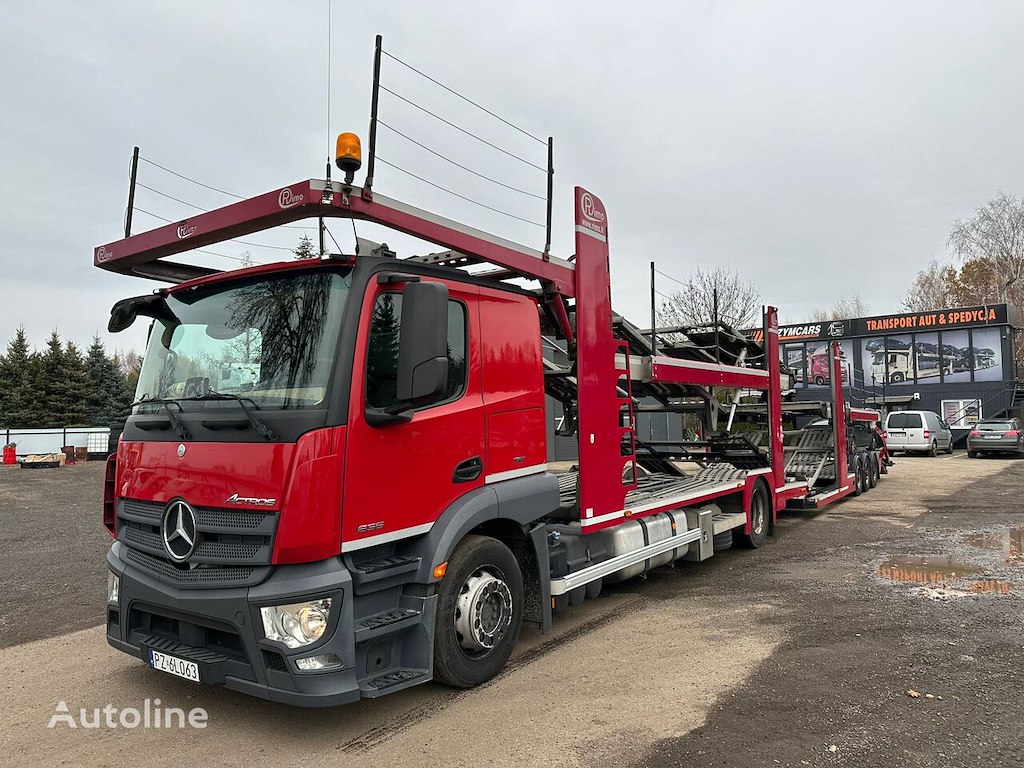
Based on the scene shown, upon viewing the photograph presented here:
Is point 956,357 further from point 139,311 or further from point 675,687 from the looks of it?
point 139,311

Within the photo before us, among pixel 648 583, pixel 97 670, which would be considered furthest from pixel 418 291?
pixel 648 583

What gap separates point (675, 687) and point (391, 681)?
70.4 inches

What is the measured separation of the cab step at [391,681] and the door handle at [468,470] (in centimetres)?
107

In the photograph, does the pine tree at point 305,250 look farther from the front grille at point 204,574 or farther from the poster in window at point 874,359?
the poster in window at point 874,359

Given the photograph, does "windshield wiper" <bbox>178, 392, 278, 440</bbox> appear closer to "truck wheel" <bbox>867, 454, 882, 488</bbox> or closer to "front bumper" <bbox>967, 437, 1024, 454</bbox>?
"truck wheel" <bbox>867, 454, 882, 488</bbox>

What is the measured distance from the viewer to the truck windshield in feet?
12.0

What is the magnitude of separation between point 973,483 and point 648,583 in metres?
12.2

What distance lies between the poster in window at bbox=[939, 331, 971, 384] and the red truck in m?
34.6

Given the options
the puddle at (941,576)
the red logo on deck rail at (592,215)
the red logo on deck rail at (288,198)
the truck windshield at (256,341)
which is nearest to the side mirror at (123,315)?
the truck windshield at (256,341)

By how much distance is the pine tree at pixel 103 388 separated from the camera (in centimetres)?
3419

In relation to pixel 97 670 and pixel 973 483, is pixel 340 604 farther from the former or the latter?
pixel 973 483

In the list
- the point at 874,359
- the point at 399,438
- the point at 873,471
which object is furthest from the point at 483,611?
the point at 874,359

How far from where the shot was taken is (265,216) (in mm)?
3818
